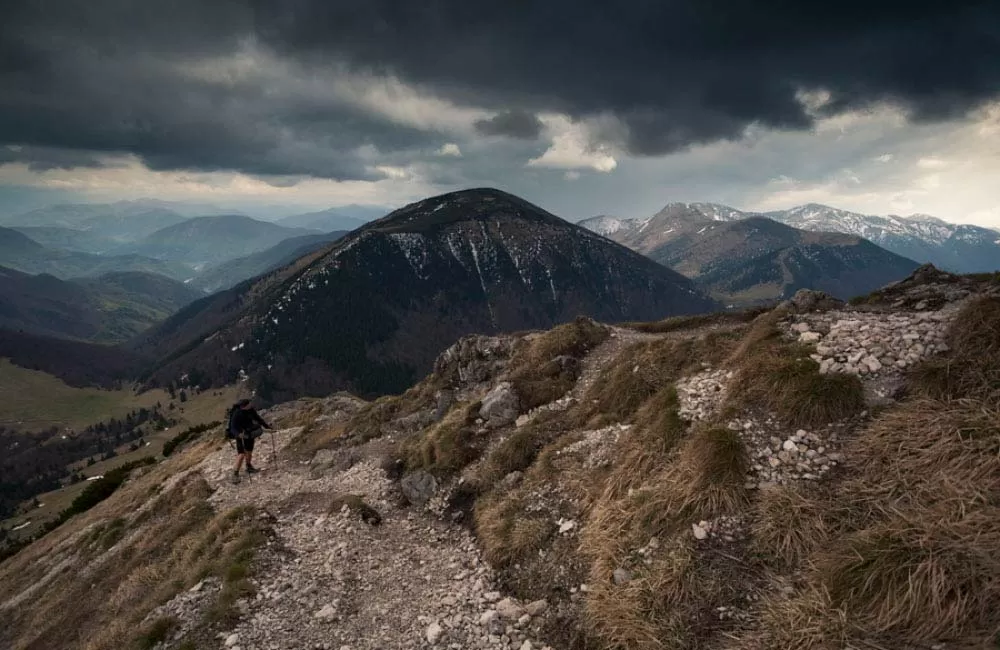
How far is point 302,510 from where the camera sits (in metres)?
20.5

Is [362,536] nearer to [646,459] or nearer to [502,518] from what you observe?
[502,518]

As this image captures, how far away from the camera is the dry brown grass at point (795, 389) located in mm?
12172

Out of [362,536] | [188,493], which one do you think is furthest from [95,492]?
[362,536]

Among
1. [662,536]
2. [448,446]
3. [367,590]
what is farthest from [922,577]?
[448,446]

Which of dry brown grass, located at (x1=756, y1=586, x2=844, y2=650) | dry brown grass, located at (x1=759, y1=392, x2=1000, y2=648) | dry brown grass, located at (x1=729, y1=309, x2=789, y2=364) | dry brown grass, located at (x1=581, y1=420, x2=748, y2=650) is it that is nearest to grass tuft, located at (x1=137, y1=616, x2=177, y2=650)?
dry brown grass, located at (x1=581, y1=420, x2=748, y2=650)

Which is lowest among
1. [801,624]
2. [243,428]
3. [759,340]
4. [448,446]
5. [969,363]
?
[243,428]

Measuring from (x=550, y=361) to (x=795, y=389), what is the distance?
15.6 meters

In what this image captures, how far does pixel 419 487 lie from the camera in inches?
820

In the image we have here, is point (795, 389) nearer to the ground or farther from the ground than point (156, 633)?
farther from the ground

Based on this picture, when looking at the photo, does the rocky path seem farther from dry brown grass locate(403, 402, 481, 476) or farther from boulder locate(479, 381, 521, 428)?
boulder locate(479, 381, 521, 428)

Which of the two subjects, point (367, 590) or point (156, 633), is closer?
point (156, 633)

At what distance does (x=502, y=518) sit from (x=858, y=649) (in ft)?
32.8

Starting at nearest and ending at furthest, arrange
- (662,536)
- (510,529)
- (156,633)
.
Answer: (662,536) → (156,633) → (510,529)

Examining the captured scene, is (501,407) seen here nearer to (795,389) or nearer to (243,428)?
(795,389)
